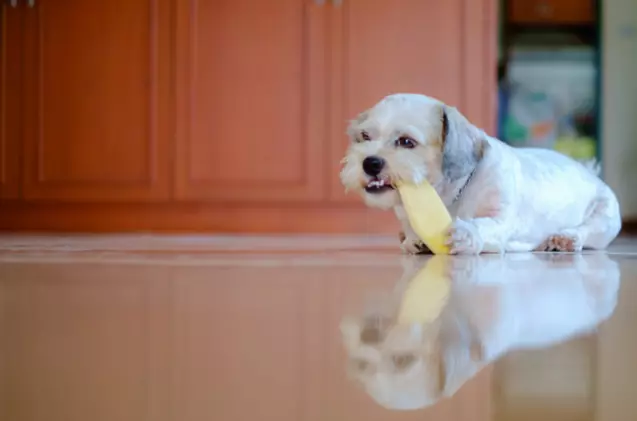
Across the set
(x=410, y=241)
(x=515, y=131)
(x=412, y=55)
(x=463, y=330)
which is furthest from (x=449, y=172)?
(x=515, y=131)

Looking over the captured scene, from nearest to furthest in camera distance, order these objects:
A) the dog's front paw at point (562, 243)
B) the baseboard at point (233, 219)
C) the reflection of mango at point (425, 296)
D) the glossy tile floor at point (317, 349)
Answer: the glossy tile floor at point (317, 349) < the reflection of mango at point (425, 296) < the dog's front paw at point (562, 243) < the baseboard at point (233, 219)

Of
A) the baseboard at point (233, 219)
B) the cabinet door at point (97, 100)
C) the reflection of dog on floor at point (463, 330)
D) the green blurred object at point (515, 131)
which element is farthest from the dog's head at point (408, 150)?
the green blurred object at point (515, 131)

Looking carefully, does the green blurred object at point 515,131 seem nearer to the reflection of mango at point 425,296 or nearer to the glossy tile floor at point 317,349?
the reflection of mango at point 425,296

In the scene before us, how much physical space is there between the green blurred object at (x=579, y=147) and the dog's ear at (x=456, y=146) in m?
2.35

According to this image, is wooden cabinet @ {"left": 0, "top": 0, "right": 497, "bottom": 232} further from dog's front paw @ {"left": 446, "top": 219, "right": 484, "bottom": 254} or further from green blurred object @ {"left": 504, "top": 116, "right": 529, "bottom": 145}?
dog's front paw @ {"left": 446, "top": 219, "right": 484, "bottom": 254}

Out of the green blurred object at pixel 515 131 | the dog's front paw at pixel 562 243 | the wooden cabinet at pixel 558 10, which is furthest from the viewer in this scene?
the green blurred object at pixel 515 131

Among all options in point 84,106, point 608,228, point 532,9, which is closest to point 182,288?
point 608,228

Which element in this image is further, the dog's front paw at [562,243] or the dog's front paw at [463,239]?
the dog's front paw at [562,243]

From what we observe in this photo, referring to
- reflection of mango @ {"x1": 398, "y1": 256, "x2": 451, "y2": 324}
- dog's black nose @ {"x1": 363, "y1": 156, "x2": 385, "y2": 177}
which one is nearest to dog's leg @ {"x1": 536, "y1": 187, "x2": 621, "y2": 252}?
dog's black nose @ {"x1": 363, "y1": 156, "x2": 385, "y2": 177}

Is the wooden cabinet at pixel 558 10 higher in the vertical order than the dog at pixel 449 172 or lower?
higher

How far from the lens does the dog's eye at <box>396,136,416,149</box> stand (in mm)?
1454

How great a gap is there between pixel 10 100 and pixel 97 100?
0.35m

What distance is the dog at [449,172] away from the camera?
1439mm

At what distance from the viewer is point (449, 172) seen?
1.45m
